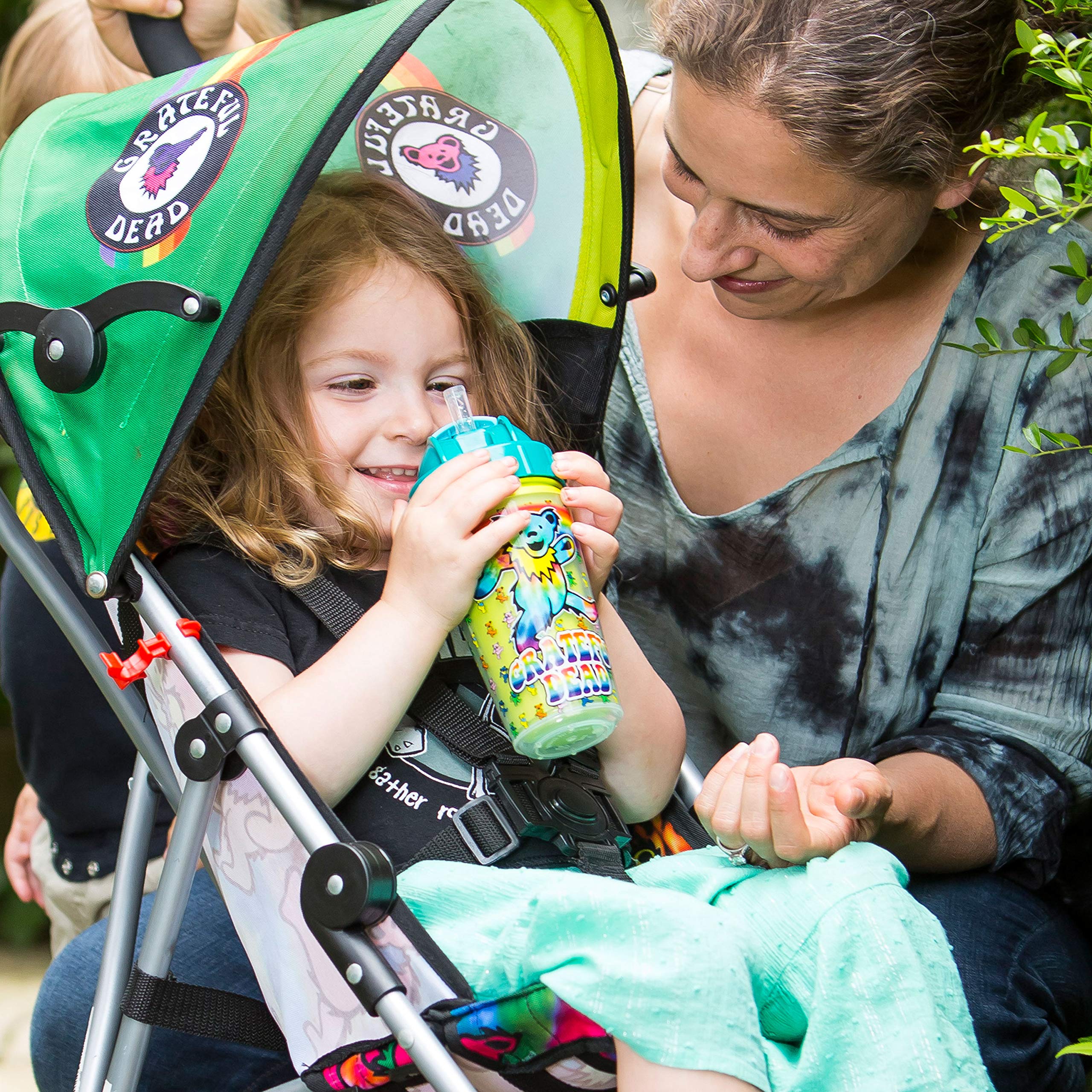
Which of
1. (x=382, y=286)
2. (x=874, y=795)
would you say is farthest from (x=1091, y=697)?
(x=382, y=286)

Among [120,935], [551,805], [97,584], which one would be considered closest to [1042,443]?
[551,805]

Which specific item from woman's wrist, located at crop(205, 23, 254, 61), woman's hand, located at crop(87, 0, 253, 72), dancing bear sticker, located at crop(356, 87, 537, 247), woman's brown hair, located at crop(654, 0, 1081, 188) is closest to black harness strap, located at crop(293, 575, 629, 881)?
dancing bear sticker, located at crop(356, 87, 537, 247)

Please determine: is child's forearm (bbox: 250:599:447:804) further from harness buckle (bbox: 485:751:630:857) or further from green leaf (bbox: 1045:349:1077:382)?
green leaf (bbox: 1045:349:1077:382)

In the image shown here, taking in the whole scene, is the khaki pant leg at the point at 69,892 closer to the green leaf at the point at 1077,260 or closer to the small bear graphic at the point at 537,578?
the small bear graphic at the point at 537,578

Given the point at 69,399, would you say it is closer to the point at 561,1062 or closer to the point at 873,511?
the point at 561,1062

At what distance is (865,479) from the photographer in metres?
1.63

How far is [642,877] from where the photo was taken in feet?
4.19

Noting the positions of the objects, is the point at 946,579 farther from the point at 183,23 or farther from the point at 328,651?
the point at 183,23

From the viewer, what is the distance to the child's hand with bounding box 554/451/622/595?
1.33 meters

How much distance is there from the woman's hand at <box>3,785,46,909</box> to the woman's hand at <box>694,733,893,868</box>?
142 centimetres

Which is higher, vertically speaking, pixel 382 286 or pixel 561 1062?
pixel 382 286

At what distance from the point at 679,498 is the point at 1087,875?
79 centimetres

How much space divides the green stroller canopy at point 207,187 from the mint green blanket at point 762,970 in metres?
0.53

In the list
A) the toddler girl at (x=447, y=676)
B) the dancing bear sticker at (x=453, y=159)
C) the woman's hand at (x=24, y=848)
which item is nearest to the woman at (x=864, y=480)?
the toddler girl at (x=447, y=676)
